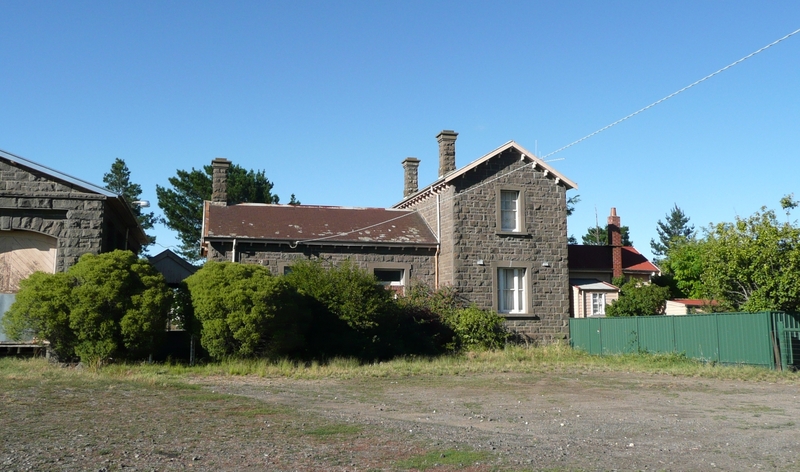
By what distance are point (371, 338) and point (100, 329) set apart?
7411 mm

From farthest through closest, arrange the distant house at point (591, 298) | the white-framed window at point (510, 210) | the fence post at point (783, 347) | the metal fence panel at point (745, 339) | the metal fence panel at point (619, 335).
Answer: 1. the distant house at point (591, 298)
2. the white-framed window at point (510, 210)
3. the metal fence panel at point (619, 335)
4. the metal fence panel at point (745, 339)
5. the fence post at point (783, 347)

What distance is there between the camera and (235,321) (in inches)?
731

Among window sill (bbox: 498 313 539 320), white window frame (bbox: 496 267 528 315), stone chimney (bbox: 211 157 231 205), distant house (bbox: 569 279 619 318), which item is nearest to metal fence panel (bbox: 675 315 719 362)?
window sill (bbox: 498 313 539 320)

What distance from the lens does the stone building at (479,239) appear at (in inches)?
1008

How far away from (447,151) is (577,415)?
17506 mm

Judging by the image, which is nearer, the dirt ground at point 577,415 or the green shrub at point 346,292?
the dirt ground at point 577,415

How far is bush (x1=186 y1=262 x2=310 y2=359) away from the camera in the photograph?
18.6m

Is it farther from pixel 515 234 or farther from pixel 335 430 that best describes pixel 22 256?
pixel 515 234

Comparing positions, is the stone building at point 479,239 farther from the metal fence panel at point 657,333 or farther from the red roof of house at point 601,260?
the red roof of house at point 601,260

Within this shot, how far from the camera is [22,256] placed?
792 inches

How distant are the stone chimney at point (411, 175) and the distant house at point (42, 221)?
13.9 m

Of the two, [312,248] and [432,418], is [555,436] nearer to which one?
[432,418]

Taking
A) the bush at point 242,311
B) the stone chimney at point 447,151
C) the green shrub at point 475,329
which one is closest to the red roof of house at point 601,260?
the stone chimney at point 447,151

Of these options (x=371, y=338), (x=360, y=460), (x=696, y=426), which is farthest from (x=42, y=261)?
(x=696, y=426)
